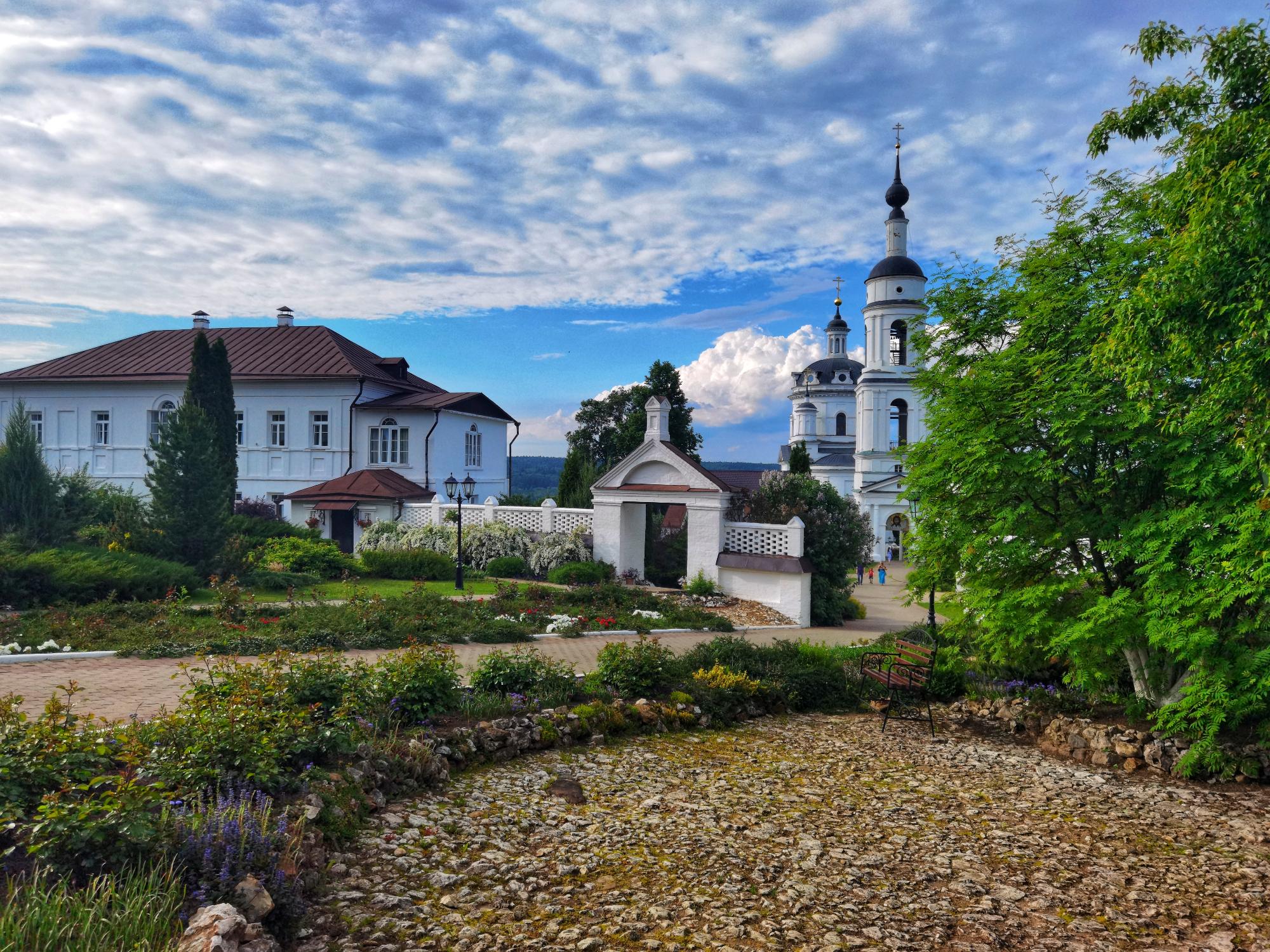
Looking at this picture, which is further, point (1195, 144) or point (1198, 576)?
point (1198, 576)

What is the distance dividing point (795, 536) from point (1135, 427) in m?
8.58

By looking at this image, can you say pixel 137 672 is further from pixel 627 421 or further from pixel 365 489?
pixel 627 421

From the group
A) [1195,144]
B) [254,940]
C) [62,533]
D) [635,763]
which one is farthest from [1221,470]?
[62,533]

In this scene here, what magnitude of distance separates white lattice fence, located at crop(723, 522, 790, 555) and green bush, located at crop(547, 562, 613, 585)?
286 centimetres

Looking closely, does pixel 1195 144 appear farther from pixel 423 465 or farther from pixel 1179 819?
pixel 423 465

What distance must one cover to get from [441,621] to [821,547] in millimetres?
7562

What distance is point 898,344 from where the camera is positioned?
41750mm

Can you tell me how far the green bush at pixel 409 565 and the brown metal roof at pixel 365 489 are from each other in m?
5.62

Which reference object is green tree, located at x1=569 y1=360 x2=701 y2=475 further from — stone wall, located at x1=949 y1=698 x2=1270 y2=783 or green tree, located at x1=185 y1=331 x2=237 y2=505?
stone wall, located at x1=949 y1=698 x2=1270 y2=783

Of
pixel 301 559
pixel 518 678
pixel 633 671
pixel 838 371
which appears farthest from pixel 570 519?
pixel 838 371

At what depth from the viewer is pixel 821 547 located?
15.4 meters

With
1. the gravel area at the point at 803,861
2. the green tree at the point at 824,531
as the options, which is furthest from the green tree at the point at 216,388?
the gravel area at the point at 803,861

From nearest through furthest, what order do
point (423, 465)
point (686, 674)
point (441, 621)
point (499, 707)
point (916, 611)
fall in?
point (499, 707) → point (686, 674) → point (441, 621) → point (916, 611) → point (423, 465)

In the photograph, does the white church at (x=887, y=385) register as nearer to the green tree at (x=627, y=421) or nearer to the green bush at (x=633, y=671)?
the green tree at (x=627, y=421)
